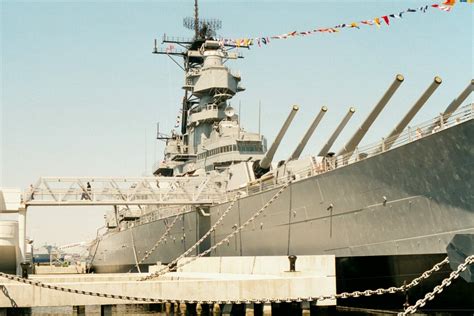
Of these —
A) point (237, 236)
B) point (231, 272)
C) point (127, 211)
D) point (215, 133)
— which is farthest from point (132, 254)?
point (231, 272)

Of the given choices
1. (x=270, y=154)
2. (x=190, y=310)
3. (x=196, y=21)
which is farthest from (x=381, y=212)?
(x=196, y=21)

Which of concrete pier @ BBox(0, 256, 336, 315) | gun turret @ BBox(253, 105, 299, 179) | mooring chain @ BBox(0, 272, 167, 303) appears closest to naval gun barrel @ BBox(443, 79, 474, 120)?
gun turret @ BBox(253, 105, 299, 179)

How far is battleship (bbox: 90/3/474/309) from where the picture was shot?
50.4 ft

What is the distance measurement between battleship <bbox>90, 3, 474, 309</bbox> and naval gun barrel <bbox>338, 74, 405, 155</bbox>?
32 mm

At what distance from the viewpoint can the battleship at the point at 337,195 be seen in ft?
50.4

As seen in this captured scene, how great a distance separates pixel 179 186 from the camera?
3138 centimetres

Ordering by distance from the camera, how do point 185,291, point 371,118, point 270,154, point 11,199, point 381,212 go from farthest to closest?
1. point 11,199
2. point 270,154
3. point 371,118
4. point 381,212
5. point 185,291

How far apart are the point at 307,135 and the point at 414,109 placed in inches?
232

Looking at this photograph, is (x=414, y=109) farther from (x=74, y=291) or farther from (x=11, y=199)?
(x=11, y=199)

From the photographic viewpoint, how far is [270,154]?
26.1 meters

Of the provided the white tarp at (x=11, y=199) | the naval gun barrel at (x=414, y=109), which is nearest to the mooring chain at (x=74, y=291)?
the naval gun barrel at (x=414, y=109)

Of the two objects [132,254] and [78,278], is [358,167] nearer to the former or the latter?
[78,278]

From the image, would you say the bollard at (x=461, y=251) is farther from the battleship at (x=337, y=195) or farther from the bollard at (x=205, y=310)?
the bollard at (x=205, y=310)

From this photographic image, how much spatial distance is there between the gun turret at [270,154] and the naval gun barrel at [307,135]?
0.74 meters
